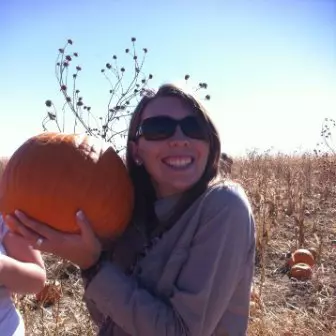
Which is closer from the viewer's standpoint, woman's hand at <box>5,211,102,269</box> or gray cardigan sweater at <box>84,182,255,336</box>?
gray cardigan sweater at <box>84,182,255,336</box>

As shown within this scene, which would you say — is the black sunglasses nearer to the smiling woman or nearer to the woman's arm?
the smiling woman

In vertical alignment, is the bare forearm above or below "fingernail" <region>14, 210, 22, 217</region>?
below

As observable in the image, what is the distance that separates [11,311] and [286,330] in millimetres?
1609

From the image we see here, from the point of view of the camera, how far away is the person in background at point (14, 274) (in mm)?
1632

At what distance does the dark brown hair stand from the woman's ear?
11mm

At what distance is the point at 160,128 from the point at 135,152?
0.67ft

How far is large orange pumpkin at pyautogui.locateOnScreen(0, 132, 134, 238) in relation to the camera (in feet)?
5.04

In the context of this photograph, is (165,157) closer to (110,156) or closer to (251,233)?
(110,156)

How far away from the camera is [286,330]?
266 centimetres

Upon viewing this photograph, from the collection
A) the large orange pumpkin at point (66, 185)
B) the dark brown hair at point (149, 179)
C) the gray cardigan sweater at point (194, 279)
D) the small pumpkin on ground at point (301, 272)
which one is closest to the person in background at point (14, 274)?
the large orange pumpkin at point (66, 185)

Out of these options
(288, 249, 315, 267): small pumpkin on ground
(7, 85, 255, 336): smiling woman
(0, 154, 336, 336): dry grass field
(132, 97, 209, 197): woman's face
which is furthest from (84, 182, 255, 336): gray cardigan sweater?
(288, 249, 315, 267): small pumpkin on ground

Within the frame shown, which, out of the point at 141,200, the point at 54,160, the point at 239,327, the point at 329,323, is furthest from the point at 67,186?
the point at 329,323

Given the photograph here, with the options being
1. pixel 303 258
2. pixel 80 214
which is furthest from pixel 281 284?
pixel 80 214

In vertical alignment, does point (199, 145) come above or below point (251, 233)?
above
